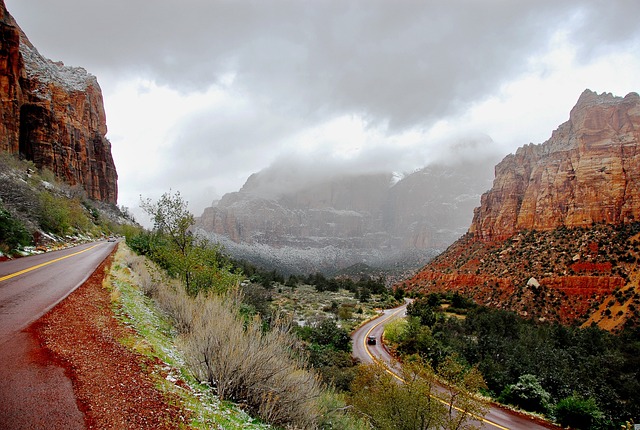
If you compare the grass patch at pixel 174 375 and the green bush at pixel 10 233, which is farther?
the green bush at pixel 10 233

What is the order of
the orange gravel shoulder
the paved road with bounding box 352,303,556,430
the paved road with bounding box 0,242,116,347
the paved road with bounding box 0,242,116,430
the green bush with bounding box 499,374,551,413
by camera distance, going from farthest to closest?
the green bush with bounding box 499,374,551,413 < the paved road with bounding box 352,303,556,430 < the paved road with bounding box 0,242,116,347 < the orange gravel shoulder < the paved road with bounding box 0,242,116,430

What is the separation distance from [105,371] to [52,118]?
68090mm

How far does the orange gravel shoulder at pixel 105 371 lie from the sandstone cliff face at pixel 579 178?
7880cm

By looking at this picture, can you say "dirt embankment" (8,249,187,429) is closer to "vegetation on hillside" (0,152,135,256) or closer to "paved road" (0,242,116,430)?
"paved road" (0,242,116,430)

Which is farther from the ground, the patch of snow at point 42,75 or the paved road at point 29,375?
the patch of snow at point 42,75

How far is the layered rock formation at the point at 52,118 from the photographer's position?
44.4 metres

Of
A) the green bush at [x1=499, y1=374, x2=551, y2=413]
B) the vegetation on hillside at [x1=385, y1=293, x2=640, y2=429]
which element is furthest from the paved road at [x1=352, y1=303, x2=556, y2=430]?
the vegetation on hillside at [x1=385, y1=293, x2=640, y2=429]

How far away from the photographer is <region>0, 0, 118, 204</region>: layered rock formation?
44.4 metres

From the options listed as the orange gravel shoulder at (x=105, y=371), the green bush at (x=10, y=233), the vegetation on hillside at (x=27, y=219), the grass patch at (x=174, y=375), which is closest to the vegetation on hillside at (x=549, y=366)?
the grass patch at (x=174, y=375)

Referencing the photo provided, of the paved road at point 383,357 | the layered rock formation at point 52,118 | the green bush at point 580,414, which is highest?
the layered rock formation at point 52,118

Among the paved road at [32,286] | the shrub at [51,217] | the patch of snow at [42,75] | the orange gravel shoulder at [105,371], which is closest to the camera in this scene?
the orange gravel shoulder at [105,371]

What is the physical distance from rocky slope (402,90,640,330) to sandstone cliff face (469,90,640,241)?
7.0 inches

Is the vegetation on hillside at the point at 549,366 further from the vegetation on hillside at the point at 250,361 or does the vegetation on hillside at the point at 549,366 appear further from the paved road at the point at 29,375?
the paved road at the point at 29,375

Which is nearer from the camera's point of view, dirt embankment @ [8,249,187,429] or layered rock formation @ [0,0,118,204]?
dirt embankment @ [8,249,187,429]
